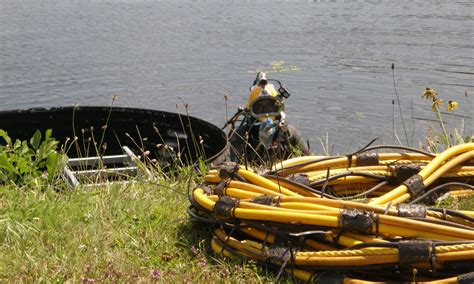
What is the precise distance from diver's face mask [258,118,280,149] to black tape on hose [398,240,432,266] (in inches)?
135

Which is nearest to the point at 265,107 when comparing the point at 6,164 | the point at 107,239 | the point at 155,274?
the point at 6,164

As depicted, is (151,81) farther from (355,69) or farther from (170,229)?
(170,229)

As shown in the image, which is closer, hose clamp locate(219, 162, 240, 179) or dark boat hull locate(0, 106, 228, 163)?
hose clamp locate(219, 162, 240, 179)

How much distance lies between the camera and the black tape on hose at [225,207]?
3372mm

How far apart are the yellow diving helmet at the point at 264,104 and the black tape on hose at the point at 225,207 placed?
3.12 metres

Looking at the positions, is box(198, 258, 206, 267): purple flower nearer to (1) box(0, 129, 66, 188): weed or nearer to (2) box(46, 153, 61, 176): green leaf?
(1) box(0, 129, 66, 188): weed

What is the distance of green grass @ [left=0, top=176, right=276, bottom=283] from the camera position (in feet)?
10.4

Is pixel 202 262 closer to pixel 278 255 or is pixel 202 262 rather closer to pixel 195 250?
pixel 195 250

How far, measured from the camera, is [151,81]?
12.7 metres

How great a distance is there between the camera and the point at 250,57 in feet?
45.3

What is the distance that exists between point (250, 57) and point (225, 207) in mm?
10624

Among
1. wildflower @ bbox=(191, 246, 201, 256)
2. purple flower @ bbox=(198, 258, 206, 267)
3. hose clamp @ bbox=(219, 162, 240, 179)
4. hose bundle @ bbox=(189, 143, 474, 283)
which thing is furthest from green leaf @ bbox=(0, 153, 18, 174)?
purple flower @ bbox=(198, 258, 206, 267)

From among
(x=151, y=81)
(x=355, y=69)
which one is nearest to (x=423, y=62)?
(x=355, y=69)

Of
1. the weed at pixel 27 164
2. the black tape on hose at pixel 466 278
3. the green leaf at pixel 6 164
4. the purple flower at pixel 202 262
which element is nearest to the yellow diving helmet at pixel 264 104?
the weed at pixel 27 164
